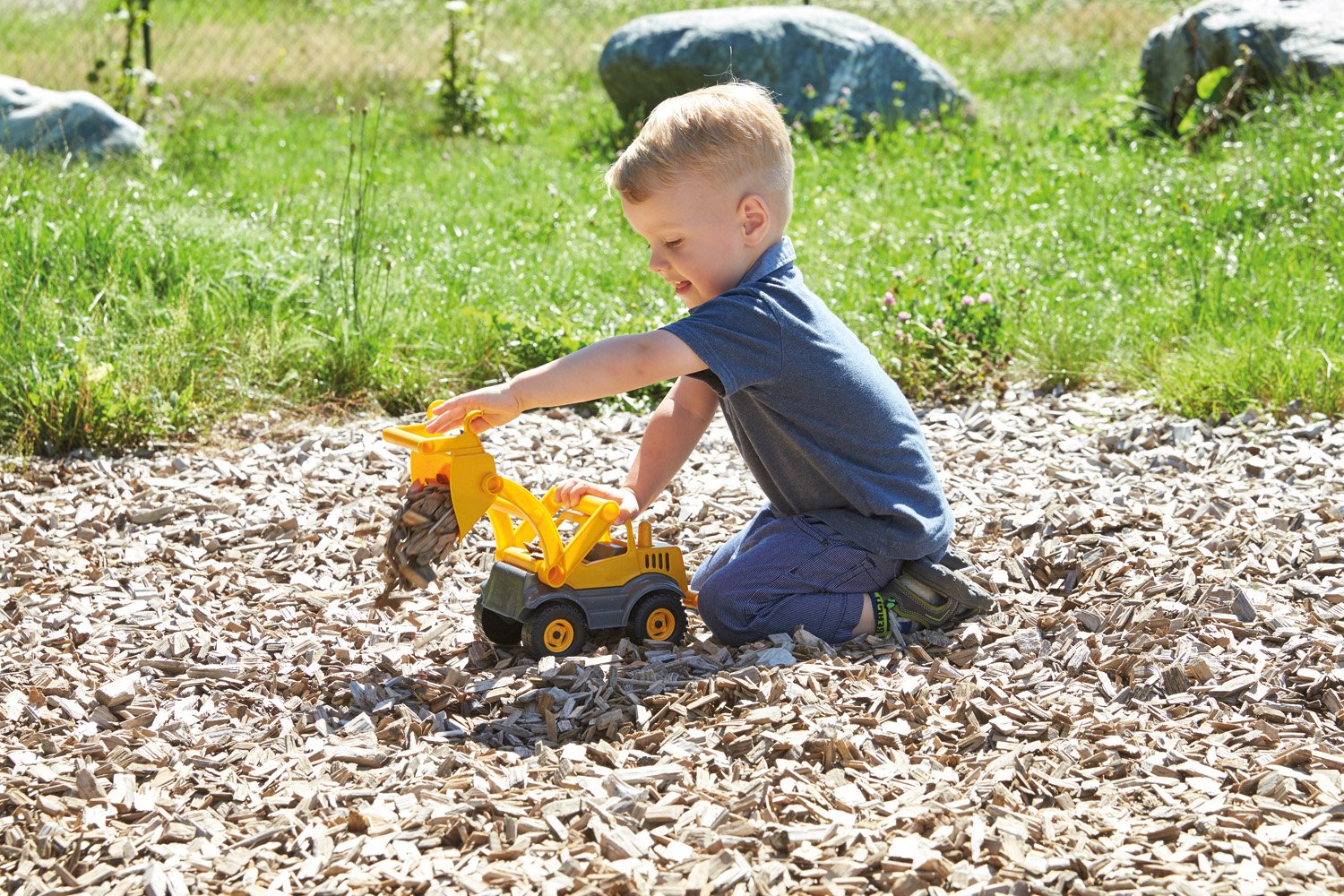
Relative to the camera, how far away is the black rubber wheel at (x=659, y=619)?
9.79 feet

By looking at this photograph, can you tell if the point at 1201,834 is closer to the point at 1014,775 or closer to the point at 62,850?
the point at 1014,775

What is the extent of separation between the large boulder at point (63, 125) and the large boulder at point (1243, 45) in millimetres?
6128

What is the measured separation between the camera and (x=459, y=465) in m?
2.69

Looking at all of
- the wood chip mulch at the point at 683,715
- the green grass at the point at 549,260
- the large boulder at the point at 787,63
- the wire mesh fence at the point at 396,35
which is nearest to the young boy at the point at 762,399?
the wood chip mulch at the point at 683,715

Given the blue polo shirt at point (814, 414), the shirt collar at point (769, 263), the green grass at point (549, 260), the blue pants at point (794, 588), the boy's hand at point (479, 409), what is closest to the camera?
the boy's hand at point (479, 409)

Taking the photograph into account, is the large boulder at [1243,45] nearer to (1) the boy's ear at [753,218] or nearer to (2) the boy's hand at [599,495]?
(1) the boy's ear at [753,218]

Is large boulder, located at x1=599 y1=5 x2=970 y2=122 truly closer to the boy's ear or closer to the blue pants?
the boy's ear

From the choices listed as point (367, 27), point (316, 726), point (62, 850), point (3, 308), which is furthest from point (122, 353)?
point (367, 27)

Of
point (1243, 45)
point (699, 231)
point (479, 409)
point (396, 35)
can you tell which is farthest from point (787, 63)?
point (479, 409)

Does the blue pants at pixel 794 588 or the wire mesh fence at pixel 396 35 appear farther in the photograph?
the wire mesh fence at pixel 396 35

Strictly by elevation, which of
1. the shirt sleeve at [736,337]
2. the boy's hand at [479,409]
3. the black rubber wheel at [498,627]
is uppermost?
the shirt sleeve at [736,337]

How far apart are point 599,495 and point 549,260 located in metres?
3.16

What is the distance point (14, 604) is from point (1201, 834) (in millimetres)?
2750

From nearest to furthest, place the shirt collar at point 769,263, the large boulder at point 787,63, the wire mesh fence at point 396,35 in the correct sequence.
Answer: the shirt collar at point 769,263, the large boulder at point 787,63, the wire mesh fence at point 396,35
